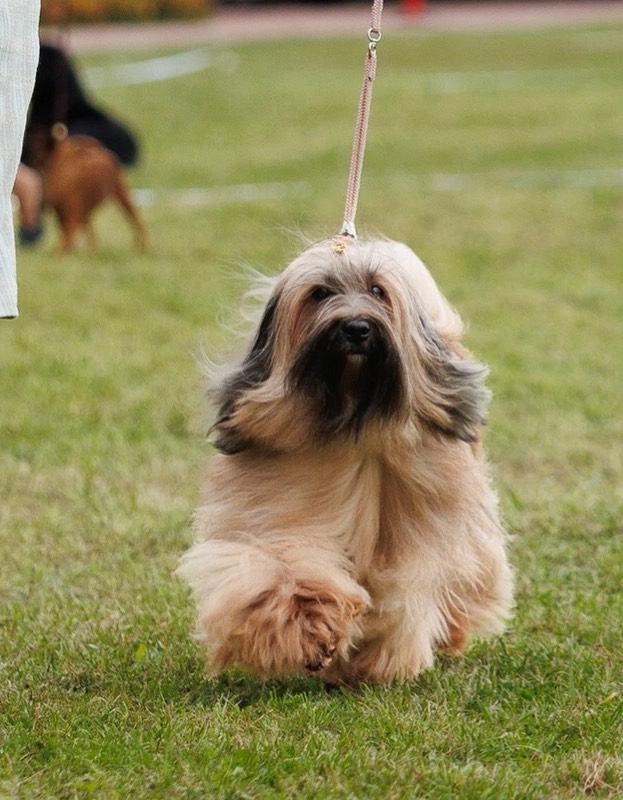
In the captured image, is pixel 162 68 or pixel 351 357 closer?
pixel 351 357

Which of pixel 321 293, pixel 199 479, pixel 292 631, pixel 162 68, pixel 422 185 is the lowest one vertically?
pixel 199 479

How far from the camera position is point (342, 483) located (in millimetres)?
3768

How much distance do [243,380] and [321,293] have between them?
11.9 inches

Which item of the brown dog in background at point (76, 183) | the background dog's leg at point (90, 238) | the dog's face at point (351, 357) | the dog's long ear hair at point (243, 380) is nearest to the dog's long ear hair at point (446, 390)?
the dog's face at point (351, 357)

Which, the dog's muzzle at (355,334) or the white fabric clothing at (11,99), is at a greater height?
the white fabric clothing at (11,99)

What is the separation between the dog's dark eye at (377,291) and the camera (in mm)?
3656

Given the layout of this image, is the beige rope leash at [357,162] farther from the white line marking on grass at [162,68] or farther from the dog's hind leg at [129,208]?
the white line marking on grass at [162,68]

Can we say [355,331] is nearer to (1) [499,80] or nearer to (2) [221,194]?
(2) [221,194]

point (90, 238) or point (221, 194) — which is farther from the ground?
point (221, 194)

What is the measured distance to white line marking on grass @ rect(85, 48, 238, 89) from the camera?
22.8m

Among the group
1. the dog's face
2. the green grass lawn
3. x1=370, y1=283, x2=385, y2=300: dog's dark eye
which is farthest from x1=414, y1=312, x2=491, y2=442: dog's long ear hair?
the green grass lawn

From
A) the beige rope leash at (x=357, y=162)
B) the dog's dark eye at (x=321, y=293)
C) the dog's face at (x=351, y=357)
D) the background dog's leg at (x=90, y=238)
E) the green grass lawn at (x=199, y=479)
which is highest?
the beige rope leash at (x=357, y=162)

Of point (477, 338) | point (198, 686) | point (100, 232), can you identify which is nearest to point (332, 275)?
point (198, 686)

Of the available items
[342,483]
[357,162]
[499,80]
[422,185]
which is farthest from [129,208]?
[499,80]
